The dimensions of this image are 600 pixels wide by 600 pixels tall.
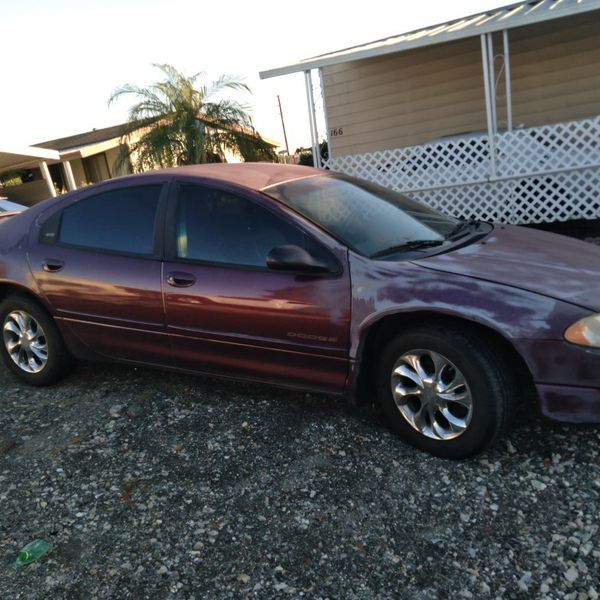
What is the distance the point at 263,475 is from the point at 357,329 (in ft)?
2.89

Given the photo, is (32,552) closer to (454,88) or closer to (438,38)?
(438,38)

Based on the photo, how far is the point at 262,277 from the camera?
125 inches

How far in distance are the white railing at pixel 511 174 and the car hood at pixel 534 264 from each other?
560 centimetres

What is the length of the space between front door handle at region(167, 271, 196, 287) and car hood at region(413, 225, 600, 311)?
4.33 ft

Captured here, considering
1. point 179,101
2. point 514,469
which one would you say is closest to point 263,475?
point 514,469

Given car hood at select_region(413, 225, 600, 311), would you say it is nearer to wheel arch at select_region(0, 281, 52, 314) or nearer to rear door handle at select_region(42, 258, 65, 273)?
rear door handle at select_region(42, 258, 65, 273)

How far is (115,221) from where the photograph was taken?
12.4 ft

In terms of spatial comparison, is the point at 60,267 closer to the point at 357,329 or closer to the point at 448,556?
the point at 357,329

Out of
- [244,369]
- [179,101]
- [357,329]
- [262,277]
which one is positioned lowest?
[244,369]

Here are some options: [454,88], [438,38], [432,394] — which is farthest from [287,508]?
[454,88]

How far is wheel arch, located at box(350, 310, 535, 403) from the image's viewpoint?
2738 millimetres

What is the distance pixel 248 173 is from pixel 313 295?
1.09m

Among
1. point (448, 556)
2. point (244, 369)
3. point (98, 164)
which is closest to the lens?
point (448, 556)

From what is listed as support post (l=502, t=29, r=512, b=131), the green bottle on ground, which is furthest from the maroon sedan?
support post (l=502, t=29, r=512, b=131)
